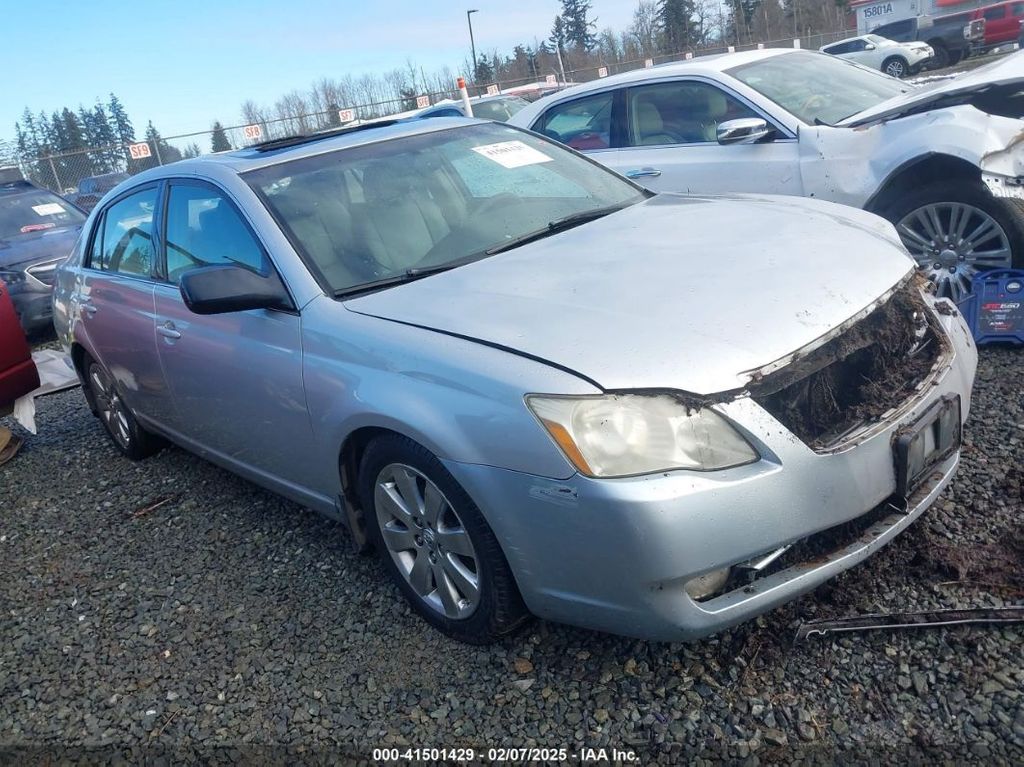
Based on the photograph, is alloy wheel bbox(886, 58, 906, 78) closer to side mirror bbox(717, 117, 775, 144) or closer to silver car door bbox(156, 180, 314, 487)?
side mirror bbox(717, 117, 775, 144)

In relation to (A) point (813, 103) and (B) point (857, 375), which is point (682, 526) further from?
(A) point (813, 103)

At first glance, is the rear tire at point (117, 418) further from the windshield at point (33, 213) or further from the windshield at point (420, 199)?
the windshield at point (33, 213)

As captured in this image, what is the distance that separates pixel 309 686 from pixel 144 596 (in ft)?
3.74

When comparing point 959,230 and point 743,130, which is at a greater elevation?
point 743,130

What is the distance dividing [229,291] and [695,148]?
3703 millimetres

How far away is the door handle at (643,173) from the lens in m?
5.70

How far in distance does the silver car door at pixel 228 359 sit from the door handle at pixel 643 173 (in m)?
3.15

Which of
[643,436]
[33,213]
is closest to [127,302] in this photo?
[643,436]

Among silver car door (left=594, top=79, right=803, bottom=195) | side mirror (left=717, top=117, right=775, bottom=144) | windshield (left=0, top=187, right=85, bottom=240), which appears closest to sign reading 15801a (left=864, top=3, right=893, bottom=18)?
windshield (left=0, top=187, right=85, bottom=240)

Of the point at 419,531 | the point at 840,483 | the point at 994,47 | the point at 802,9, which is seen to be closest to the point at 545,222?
the point at 419,531

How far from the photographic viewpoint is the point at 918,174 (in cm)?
466

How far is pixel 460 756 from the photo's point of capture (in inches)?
89.7

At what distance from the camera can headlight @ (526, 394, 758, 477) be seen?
210 centimetres

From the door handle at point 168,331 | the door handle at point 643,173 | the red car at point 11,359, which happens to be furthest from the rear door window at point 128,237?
the door handle at point 643,173
